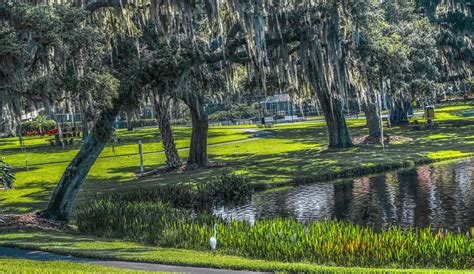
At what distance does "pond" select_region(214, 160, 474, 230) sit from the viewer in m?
22.8

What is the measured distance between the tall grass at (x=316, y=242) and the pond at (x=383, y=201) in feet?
17.3

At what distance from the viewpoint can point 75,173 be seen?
24078 millimetres

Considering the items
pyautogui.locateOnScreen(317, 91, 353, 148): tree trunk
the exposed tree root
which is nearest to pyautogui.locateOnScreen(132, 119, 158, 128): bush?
pyautogui.locateOnScreen(317, 91, 353, 148): tree trunk

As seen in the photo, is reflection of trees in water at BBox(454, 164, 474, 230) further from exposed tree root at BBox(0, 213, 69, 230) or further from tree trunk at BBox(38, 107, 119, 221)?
exposed tree root at BBox(0, 213, 69, 230)

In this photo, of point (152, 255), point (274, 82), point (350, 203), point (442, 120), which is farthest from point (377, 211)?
point (442, 120)

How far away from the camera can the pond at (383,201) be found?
22.8 metres

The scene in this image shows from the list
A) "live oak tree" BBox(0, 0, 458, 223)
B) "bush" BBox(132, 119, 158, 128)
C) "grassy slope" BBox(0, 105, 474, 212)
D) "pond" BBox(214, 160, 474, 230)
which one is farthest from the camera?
"bush" BBox(132, 119, 158, 128)

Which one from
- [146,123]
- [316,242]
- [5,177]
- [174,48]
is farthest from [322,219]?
[146,123]

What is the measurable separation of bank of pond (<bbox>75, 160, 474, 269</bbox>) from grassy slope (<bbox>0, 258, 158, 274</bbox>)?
3472 millimetres

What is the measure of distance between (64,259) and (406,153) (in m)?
29.2

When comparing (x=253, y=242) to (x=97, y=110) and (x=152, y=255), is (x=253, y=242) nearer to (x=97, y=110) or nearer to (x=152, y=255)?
(x=152, y=255)

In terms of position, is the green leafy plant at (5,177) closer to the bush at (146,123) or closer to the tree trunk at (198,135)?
the tree trunk at (198,135)

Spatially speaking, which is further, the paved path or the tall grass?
the tall grass

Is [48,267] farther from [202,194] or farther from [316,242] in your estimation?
[202,194]
